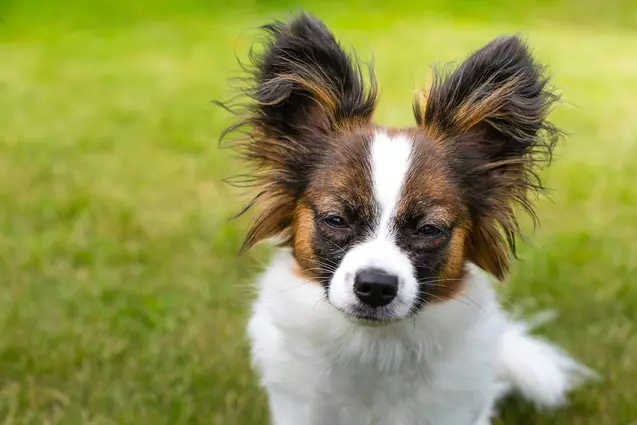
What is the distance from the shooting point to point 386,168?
117 inches

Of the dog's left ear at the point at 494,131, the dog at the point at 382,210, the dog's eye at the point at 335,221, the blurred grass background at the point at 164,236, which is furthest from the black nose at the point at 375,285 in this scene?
the blurred grass background at the point at 164,236

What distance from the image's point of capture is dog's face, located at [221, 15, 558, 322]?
293 cm

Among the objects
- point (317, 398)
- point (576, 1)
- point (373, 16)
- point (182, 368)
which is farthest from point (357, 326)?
point (576, 1)

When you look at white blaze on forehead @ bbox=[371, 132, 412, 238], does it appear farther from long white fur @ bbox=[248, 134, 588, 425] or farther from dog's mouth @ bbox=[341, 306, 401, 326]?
long white fur @ bbox=[248, 134, 588, 425]

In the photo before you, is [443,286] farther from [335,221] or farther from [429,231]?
[335,221]

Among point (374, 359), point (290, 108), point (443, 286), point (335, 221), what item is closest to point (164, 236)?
point (290, 108)

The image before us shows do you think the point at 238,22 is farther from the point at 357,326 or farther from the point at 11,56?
the point at 357,326

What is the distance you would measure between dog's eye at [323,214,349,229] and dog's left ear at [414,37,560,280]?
54 cm

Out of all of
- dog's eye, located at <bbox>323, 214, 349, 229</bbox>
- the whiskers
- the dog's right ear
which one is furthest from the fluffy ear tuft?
the whiskers

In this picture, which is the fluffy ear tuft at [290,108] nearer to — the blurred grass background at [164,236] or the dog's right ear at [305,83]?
the dog's right ear at [305,83]

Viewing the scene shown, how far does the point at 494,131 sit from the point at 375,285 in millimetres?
971

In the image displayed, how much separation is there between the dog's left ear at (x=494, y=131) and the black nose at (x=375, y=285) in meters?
0.62

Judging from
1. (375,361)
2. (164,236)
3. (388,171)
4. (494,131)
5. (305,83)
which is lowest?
(164,236)

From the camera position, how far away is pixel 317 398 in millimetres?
3318
